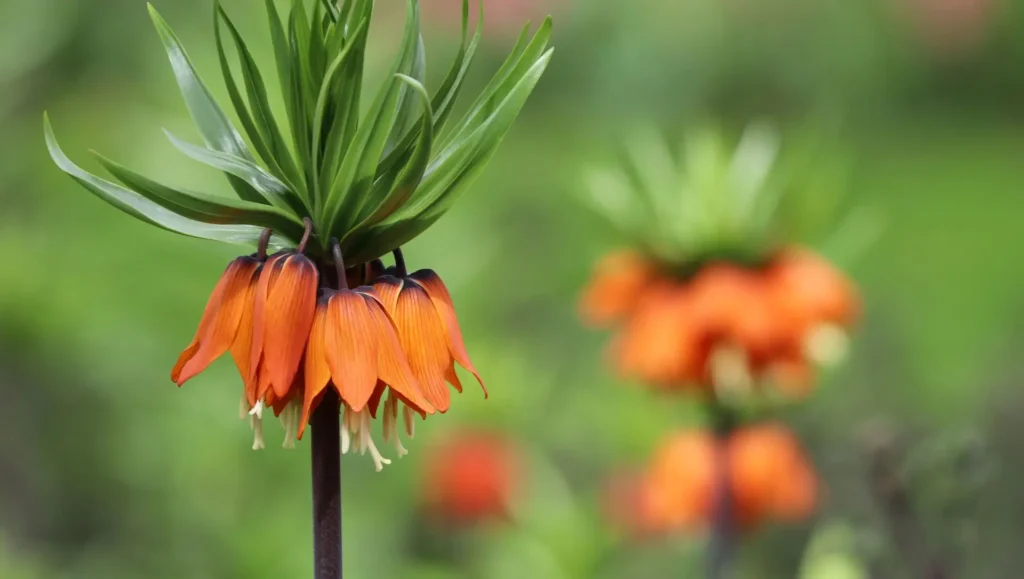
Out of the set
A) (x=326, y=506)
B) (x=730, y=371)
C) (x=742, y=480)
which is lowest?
(x=742, y=480)

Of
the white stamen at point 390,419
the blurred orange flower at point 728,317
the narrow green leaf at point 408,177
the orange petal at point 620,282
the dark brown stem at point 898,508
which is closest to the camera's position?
the narrow green leaf at point 408,177

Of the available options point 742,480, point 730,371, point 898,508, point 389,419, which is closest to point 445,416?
point 742,480

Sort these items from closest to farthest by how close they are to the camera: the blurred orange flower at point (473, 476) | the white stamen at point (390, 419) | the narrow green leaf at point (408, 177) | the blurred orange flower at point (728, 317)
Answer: the narrow green leaf at point (408, 177) < the white stamen at point (390, 419) < the blurred orange flower at point (728, 317) < the blurred orange flower at point (473, 476)

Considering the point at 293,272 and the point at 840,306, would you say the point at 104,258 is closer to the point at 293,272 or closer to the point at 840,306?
the point at 840,306

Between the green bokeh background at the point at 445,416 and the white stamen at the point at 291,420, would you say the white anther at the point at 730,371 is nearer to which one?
the green bokeh background at the point at 445,416

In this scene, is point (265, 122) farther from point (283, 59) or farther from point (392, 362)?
point (392, 362)

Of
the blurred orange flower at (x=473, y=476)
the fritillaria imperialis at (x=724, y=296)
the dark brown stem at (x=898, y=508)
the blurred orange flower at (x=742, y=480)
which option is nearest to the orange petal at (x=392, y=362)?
the dark brown stem at (x=898, y=508)
